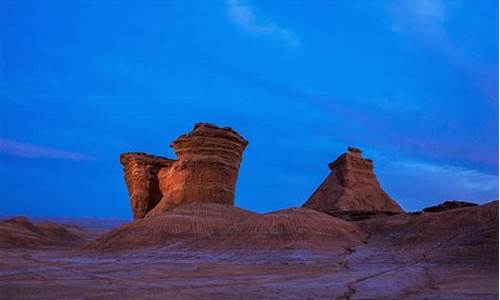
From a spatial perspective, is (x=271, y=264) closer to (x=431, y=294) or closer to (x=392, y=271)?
(x=392, y=271)

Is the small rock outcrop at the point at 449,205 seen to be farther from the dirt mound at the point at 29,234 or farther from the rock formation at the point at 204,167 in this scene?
the dirt mound at the point at 29,234

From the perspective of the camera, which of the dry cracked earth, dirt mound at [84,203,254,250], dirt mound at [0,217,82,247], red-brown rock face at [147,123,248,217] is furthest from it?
red-brown rock face at [147,123,248,217]

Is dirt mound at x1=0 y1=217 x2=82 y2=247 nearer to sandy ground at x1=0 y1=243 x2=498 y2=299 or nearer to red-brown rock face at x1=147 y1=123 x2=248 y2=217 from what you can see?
red-brown rock face at x1=147 y1=123 x2=248 y2=217

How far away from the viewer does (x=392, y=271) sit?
12352 mm

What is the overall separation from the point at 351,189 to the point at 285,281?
3867 cm

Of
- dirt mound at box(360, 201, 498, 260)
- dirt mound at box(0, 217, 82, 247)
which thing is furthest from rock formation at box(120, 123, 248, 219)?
dirt mound at box(360, 201, 498, 260)

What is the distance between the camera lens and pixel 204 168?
32938mm

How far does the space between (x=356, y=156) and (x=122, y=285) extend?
4314cm

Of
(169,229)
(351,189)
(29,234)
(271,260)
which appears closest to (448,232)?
(271,260)

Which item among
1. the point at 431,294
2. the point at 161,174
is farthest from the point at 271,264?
the point at 161,174

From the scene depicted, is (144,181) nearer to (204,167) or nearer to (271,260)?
(204,167)

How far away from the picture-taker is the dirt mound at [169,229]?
73.9ft

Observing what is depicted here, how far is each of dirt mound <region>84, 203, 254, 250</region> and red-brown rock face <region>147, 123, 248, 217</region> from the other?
638 cm

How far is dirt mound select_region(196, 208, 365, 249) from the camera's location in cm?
2088
